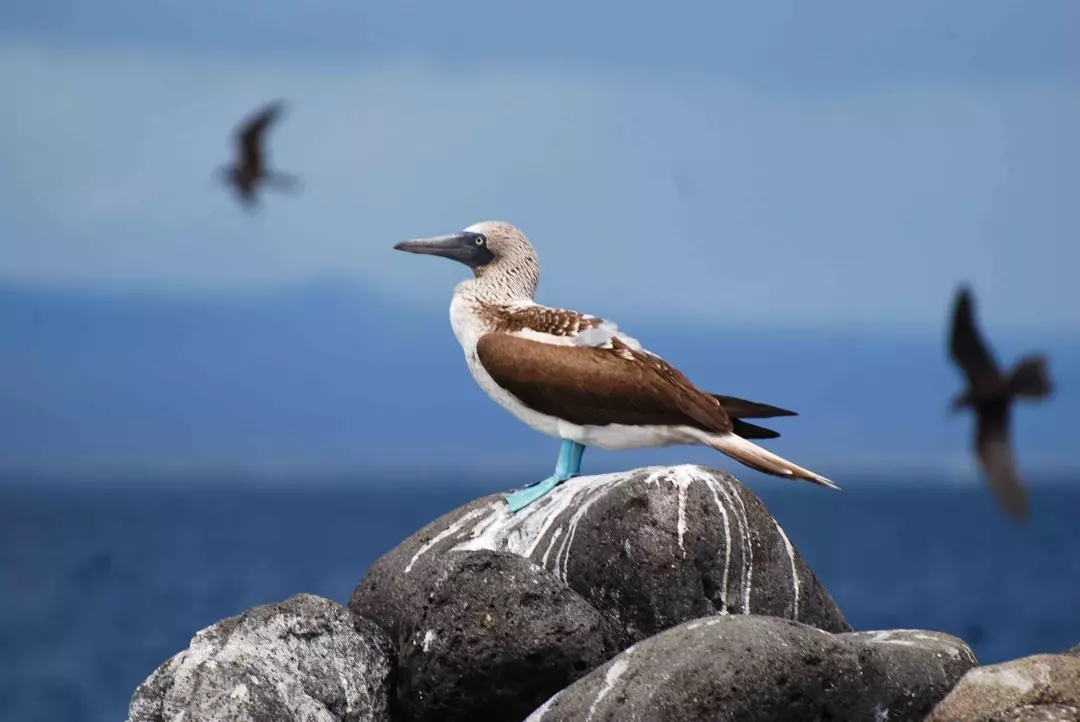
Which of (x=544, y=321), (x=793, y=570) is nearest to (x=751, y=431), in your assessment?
(x=793, y=570)

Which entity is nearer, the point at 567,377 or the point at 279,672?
the point at 279,672

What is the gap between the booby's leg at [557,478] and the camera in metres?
8.51

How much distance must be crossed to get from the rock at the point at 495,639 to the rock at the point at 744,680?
1.62 feet

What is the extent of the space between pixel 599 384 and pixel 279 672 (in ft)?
7.97

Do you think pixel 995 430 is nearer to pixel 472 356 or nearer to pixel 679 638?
pixel 679 638

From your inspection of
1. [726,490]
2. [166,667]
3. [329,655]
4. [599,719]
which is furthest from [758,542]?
[166,667]

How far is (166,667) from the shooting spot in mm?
7594

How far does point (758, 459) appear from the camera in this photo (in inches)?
317

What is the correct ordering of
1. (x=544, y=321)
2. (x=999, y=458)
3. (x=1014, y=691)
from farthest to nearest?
1. (x=544, y=321)
2. (x=1014, y=691)
3. (x=999, y=458)

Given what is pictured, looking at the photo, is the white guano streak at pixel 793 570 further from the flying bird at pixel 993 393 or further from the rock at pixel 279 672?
the flying bird at pixel 993 393

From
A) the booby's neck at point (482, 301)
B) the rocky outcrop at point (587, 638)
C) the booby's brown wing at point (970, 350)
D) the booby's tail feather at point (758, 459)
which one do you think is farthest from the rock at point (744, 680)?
the booby's neck at point (482, 301)

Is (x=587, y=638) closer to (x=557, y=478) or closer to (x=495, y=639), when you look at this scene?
(x=495, y=639)

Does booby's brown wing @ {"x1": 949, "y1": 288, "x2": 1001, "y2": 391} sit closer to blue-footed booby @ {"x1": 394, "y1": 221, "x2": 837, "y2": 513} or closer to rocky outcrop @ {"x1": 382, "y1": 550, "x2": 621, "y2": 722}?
blue-footed booby @ {"x1": 394, "y1": 221, "x2": 837, "y2": 513}

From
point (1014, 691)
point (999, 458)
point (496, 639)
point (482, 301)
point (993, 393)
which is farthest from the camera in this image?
point (482, 301)
